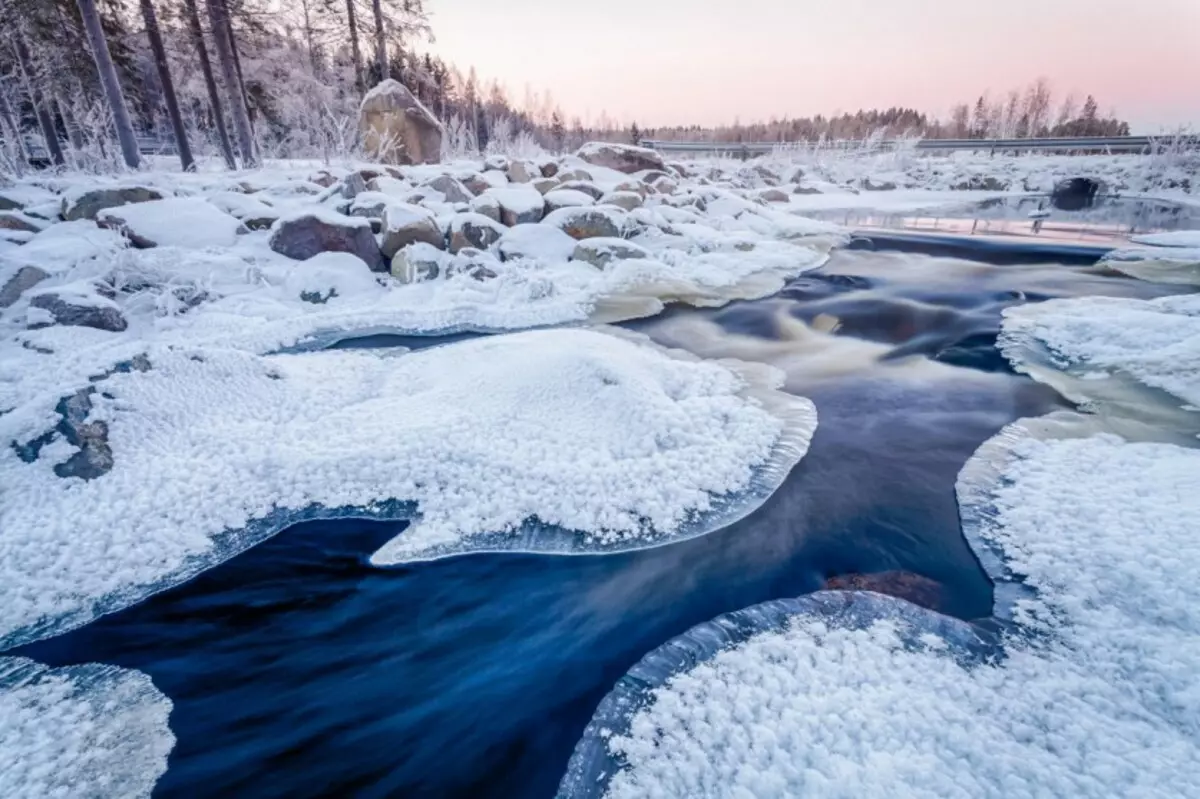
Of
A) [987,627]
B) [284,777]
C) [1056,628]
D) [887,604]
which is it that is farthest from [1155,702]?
[284,777]

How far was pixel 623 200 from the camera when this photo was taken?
10.5 meters

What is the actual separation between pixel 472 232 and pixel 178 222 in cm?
383

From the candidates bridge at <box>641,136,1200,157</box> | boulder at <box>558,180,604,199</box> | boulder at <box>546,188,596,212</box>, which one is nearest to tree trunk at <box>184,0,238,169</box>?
boulder at <box>558,180,604,199</box>

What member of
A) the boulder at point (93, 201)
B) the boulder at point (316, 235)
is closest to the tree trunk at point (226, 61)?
the boulder at point (93, 201)

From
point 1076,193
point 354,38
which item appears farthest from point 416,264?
point 1076,193

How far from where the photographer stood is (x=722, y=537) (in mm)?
3068

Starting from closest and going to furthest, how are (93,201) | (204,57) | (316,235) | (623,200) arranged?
(93,201) < (316,235) < (623,200) < (204,57)

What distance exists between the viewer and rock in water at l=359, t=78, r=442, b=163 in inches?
495

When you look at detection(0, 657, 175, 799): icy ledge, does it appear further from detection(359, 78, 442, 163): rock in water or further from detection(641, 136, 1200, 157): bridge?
detection(641, 136, 1200, 157): bridge

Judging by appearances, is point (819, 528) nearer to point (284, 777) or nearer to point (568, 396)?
point (568, 396)

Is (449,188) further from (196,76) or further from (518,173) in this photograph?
(196,76)

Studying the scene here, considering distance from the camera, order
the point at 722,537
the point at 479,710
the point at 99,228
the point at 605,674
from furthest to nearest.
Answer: the point at 99,228 → the point at 722,537 → the point at 605,674 → the point at 479,710

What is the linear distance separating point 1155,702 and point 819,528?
1.45 m

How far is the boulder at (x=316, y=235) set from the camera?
24.6 ft
